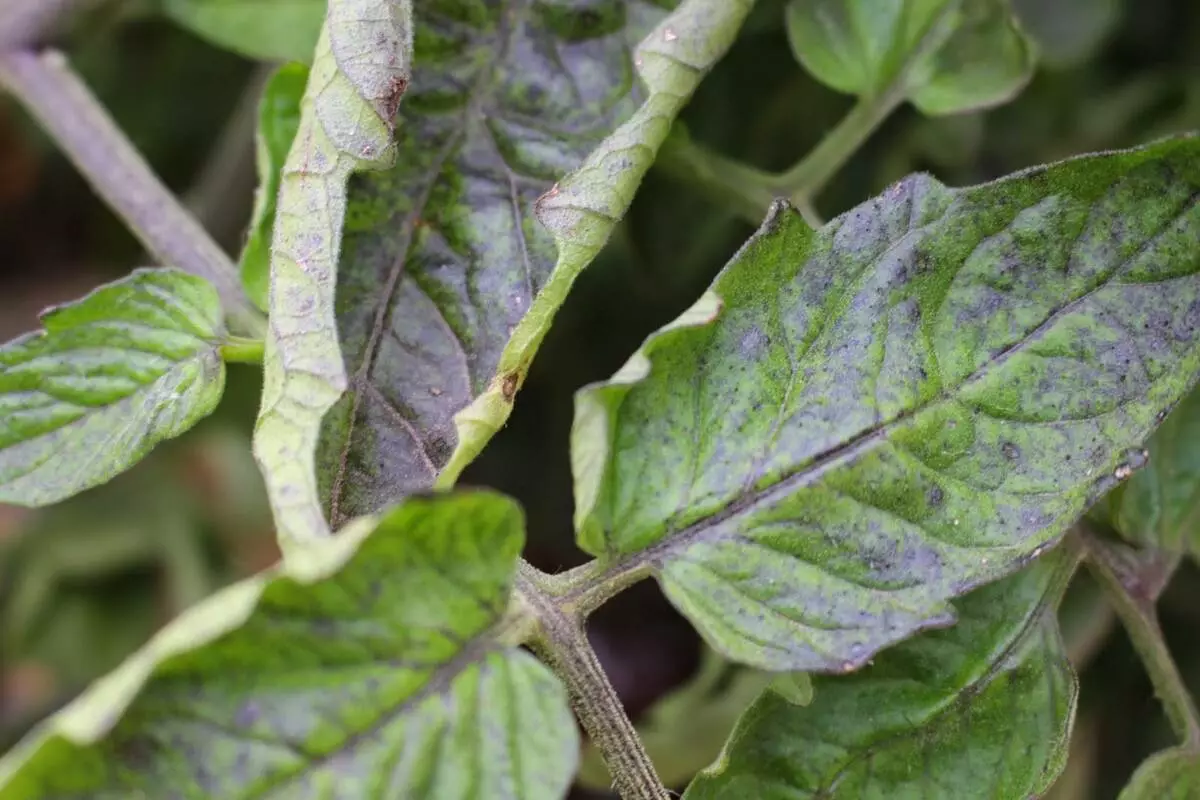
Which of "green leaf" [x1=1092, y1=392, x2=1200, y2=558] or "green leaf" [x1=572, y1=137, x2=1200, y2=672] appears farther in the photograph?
"green leaf" [x1=1092, y1=392, x2=1200, y2=558]

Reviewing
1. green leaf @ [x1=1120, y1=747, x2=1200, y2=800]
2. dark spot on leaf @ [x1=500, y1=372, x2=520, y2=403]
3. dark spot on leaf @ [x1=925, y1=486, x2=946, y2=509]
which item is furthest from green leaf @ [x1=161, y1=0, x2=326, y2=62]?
green leaf @ [x1=1120, y1=747, x2=1200, y2=800]

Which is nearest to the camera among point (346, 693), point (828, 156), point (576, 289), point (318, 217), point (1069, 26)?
point (346, 693)

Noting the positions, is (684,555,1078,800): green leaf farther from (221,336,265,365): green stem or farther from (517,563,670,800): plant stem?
(221,336,265,365): green stem

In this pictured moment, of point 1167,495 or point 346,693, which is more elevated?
point 346,693

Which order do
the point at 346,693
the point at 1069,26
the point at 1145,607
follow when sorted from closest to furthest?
the point at 346,693
the point at 1145,607
the point at 1069,26

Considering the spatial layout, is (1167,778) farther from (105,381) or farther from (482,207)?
(105,381)

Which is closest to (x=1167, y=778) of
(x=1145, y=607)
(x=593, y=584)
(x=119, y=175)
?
(x=1145, y=607)

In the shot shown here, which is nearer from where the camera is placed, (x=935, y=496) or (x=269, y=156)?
(x=935, y=496)

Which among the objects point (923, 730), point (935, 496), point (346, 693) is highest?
point (346, 693)
